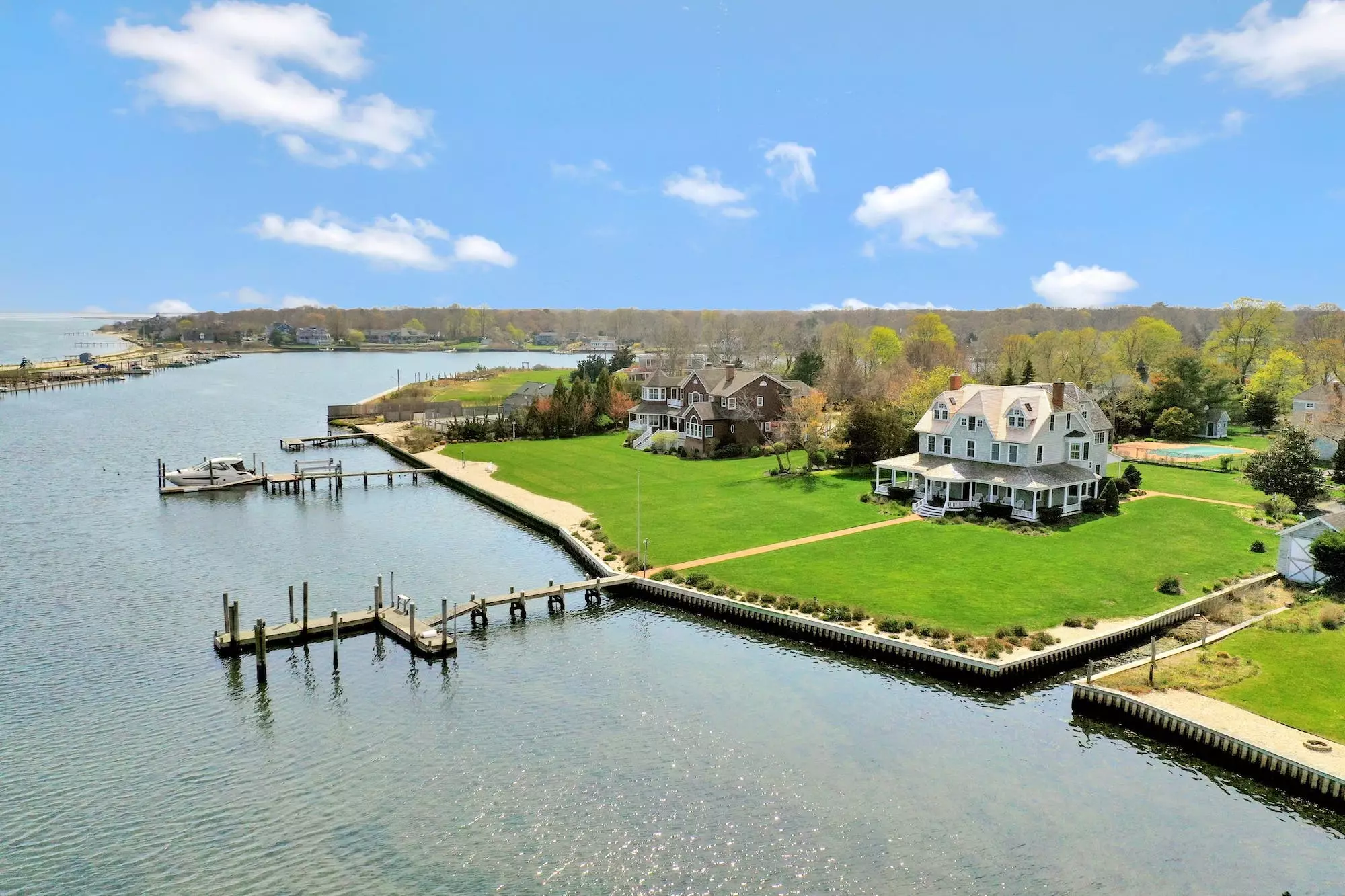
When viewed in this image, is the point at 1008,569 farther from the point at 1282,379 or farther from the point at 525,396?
the point at 1282,379

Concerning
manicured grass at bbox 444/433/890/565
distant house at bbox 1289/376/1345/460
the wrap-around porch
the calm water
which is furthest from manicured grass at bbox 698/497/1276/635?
distant house at bbox 1289/376/1345/460

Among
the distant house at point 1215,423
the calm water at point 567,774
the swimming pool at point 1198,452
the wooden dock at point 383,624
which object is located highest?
the distant house at point 1215,423

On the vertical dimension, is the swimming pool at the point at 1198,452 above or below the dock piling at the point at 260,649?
above

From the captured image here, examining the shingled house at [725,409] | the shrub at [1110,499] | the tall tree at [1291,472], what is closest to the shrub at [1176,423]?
the tall tree at [1291,472]

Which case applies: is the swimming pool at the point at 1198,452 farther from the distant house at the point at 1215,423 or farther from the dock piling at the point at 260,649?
the dock piling at the point at 260,649

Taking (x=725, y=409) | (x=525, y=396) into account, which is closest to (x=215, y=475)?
(x=525, y=396)

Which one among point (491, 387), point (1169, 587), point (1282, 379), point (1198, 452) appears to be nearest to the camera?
point (1169, 587)

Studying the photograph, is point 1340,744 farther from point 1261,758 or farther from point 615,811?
point 615,811
